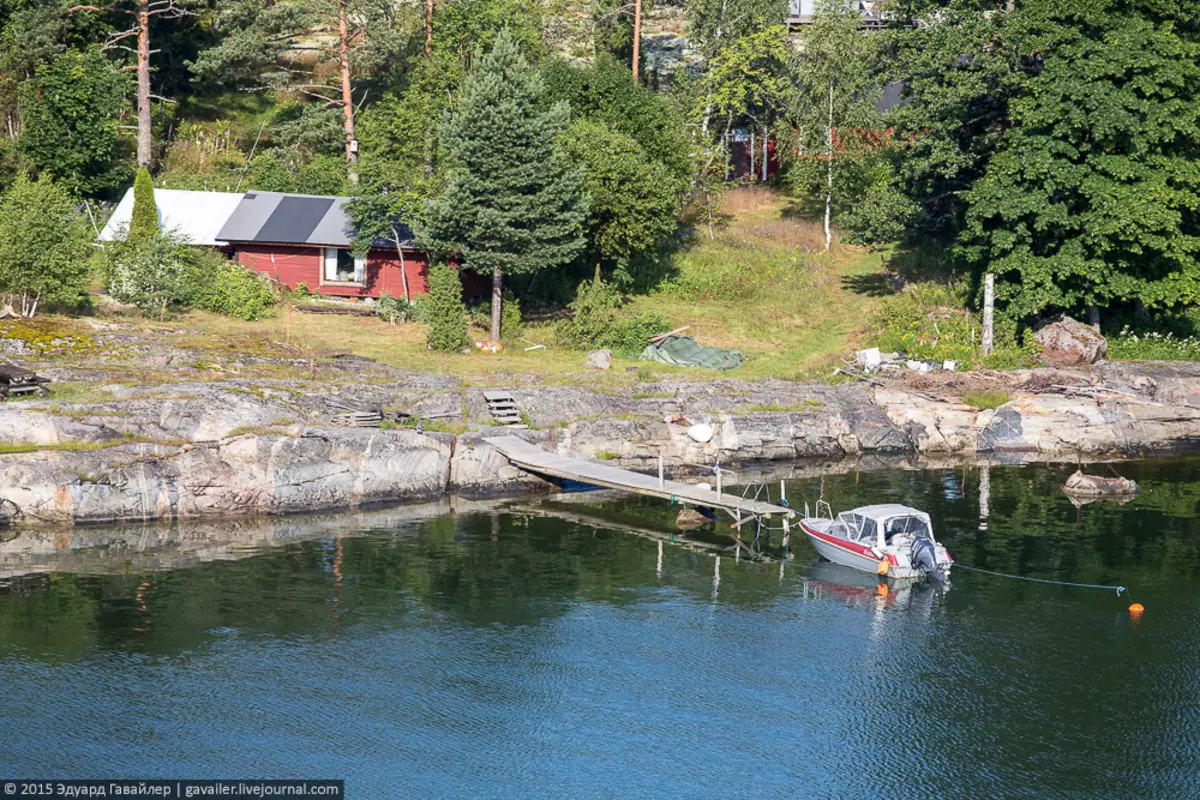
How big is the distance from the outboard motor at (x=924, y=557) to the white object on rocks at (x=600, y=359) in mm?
19928

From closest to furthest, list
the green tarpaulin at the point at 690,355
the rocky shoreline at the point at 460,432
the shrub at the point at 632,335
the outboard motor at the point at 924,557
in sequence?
the outboard motor at the point at 924,557, the rocky shoreline at the point at 460,432, the green tarpaulin at the point at 690,355, the shrub at the point at 632,335

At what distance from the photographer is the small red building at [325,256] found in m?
61.1

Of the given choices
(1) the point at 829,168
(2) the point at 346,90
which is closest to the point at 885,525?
(1) the point at 829,168

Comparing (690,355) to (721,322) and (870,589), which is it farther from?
(870,589)

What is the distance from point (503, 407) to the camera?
4694cm

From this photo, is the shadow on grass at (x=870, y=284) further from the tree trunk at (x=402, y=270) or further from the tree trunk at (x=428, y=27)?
the tree trunk at (x=428, y=27)

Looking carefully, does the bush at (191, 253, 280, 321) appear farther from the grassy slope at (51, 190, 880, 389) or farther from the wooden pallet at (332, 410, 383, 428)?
the wooden pallet at (332, 410, 383, 428)

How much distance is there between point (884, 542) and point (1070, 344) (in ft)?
74.1

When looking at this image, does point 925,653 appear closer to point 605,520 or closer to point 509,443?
point 605,520

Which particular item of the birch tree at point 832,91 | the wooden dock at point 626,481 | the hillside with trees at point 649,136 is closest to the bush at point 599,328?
the hillside with trees at point 649,136

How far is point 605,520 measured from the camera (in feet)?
139

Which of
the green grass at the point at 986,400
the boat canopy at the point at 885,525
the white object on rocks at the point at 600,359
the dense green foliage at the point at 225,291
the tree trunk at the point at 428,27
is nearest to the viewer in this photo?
the boat canopy at the point at 885,525

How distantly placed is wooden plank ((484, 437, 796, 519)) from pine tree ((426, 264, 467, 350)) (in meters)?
9.72

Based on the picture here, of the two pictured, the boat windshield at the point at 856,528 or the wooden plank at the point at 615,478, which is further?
the wooden plank at the point at 615,478
